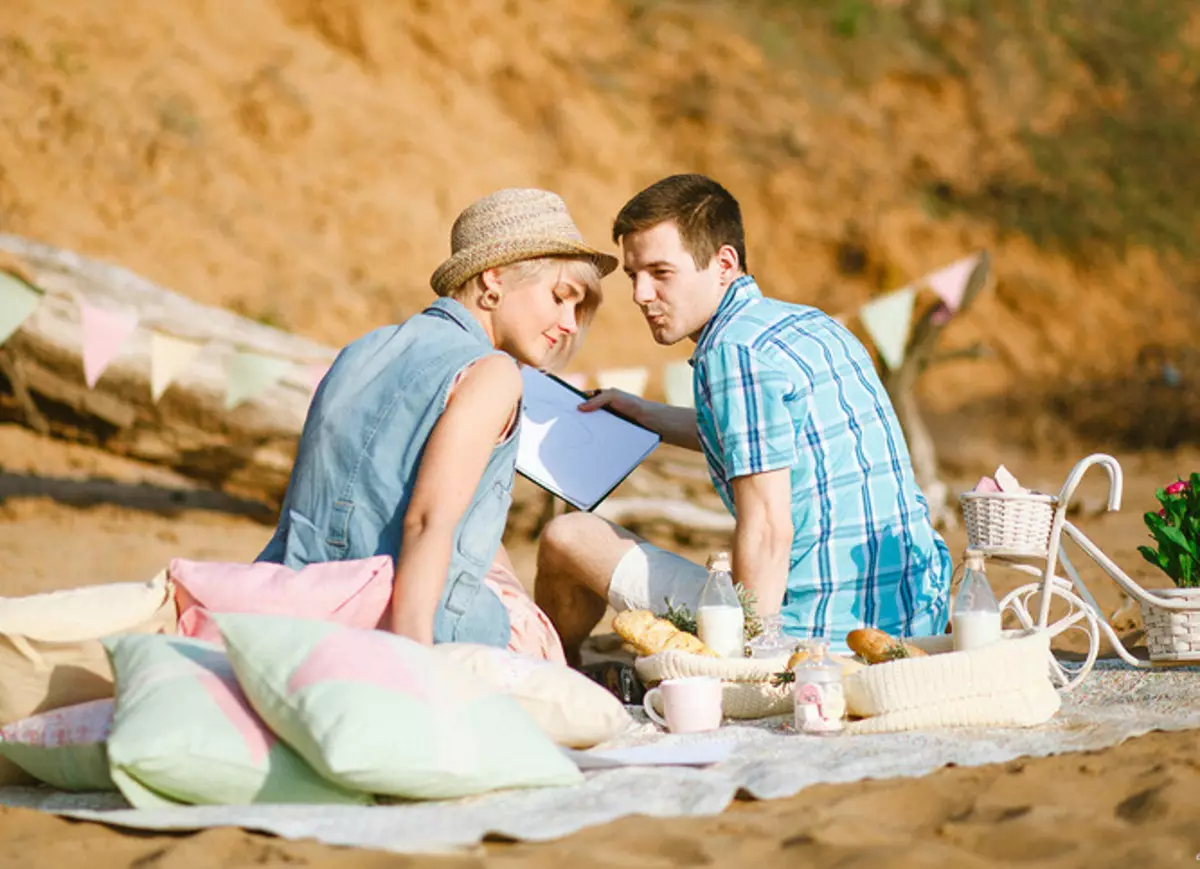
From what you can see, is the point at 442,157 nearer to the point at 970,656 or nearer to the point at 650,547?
the point at 650,547

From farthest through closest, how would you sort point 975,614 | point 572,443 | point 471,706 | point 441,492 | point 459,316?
point 572,443, point 459,316, point 975,614, point 441,492, point 471,706

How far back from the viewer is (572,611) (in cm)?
441

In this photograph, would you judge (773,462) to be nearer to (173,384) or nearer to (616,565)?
(616,565)

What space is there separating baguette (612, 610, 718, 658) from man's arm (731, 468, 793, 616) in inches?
8.7

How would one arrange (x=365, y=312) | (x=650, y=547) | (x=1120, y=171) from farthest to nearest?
(x=1120, y=171) < (x=365, y=312) < (x=650, y=547)

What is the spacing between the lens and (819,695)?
3.36 metres

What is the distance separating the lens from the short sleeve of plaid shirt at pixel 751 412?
12.4ft

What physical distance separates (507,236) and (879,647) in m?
1.48

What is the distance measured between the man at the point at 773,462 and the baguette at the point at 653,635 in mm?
226

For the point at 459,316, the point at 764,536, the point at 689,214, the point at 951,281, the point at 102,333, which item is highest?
the point at 951,281

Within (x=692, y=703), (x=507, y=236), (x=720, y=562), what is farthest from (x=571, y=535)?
(x=507, y=236)

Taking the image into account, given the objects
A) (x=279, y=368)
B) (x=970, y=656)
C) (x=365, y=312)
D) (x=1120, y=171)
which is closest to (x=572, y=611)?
(x=970, y=656)

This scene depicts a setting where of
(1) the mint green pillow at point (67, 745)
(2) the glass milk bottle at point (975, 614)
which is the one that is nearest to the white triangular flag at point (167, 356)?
(1) the mint green pillow at point (67, 745)

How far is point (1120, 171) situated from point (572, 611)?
45.4 feet
